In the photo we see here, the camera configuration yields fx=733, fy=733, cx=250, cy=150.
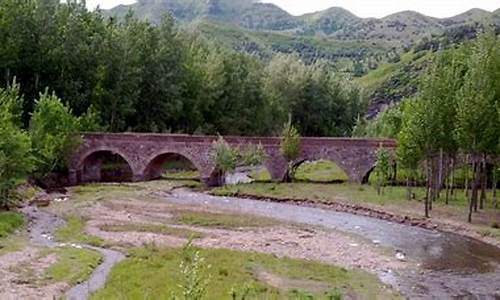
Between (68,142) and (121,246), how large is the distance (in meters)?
39.3

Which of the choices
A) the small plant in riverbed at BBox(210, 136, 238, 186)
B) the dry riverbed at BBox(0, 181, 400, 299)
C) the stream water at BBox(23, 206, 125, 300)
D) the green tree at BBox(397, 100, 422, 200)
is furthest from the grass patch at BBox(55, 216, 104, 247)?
the green tree at BBox(397, 100, 422, 200)

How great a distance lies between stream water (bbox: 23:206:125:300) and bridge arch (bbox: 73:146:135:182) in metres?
25.6

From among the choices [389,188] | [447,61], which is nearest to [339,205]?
[389,188]

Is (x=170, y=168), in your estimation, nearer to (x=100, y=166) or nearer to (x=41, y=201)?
(x=100, y=166)

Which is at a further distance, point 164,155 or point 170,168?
point 170,168

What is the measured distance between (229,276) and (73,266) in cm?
780

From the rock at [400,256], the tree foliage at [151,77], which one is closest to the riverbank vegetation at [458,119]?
the rock at [400,256]

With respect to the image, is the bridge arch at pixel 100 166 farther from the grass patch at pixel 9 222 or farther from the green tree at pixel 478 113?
the green tree at pixel 478 113

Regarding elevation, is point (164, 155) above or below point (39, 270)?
above

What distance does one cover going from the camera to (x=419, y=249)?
4791cm

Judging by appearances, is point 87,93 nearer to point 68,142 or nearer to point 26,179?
point 68,142

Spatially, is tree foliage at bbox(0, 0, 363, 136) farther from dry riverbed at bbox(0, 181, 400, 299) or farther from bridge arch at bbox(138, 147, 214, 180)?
dry riverbed at bbox(0, 181, 400, 299)

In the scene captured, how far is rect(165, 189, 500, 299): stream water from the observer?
3700 centimetres

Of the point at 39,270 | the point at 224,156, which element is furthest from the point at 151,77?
the point at 39,270
